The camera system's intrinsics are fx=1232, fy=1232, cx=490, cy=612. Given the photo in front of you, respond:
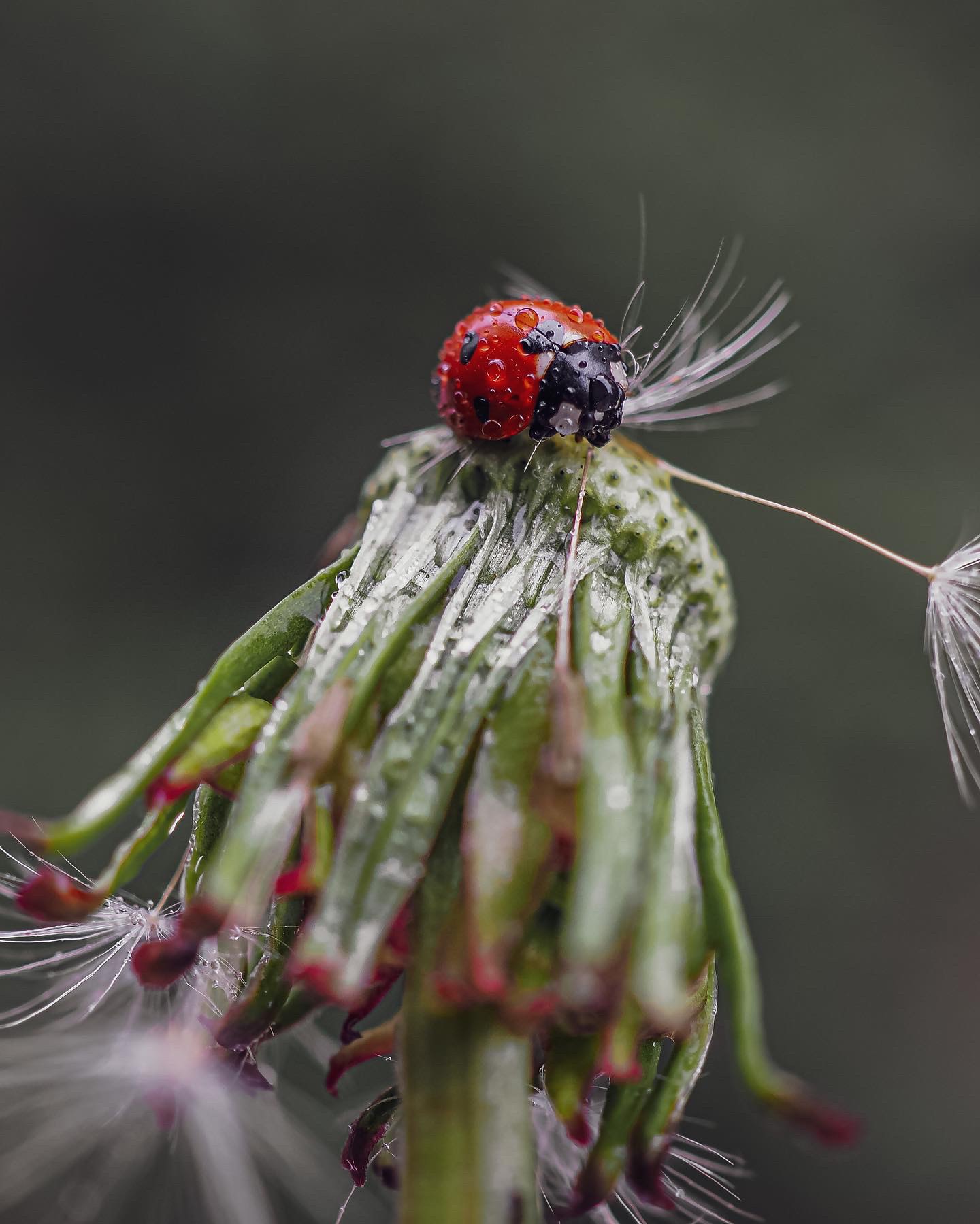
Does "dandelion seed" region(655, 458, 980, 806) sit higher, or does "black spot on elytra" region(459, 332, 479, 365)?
"dandelion seed" region(655, 458, 980, 806)

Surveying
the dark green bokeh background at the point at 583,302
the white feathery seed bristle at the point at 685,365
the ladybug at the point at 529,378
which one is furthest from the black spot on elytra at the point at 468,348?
the dark green bokeh background at the point at 583,302

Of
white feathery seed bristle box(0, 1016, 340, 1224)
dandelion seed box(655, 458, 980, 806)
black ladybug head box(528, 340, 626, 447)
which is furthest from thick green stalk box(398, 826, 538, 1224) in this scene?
white feathery seed bristle box(0, 1016, 340, 1224)

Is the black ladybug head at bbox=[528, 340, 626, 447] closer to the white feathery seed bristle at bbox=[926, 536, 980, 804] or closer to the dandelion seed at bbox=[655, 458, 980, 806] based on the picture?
the dandelion seed at bbox=[655, 458, 980, 806]

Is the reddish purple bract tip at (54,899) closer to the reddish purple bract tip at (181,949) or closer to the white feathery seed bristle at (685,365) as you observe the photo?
the reddish purple bract tip at (181,949)

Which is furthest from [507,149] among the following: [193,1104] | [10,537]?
[193,1104]

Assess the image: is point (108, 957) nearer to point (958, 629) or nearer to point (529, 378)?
point (529, 378)

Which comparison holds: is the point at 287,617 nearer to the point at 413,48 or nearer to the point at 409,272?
the point at 409,272
